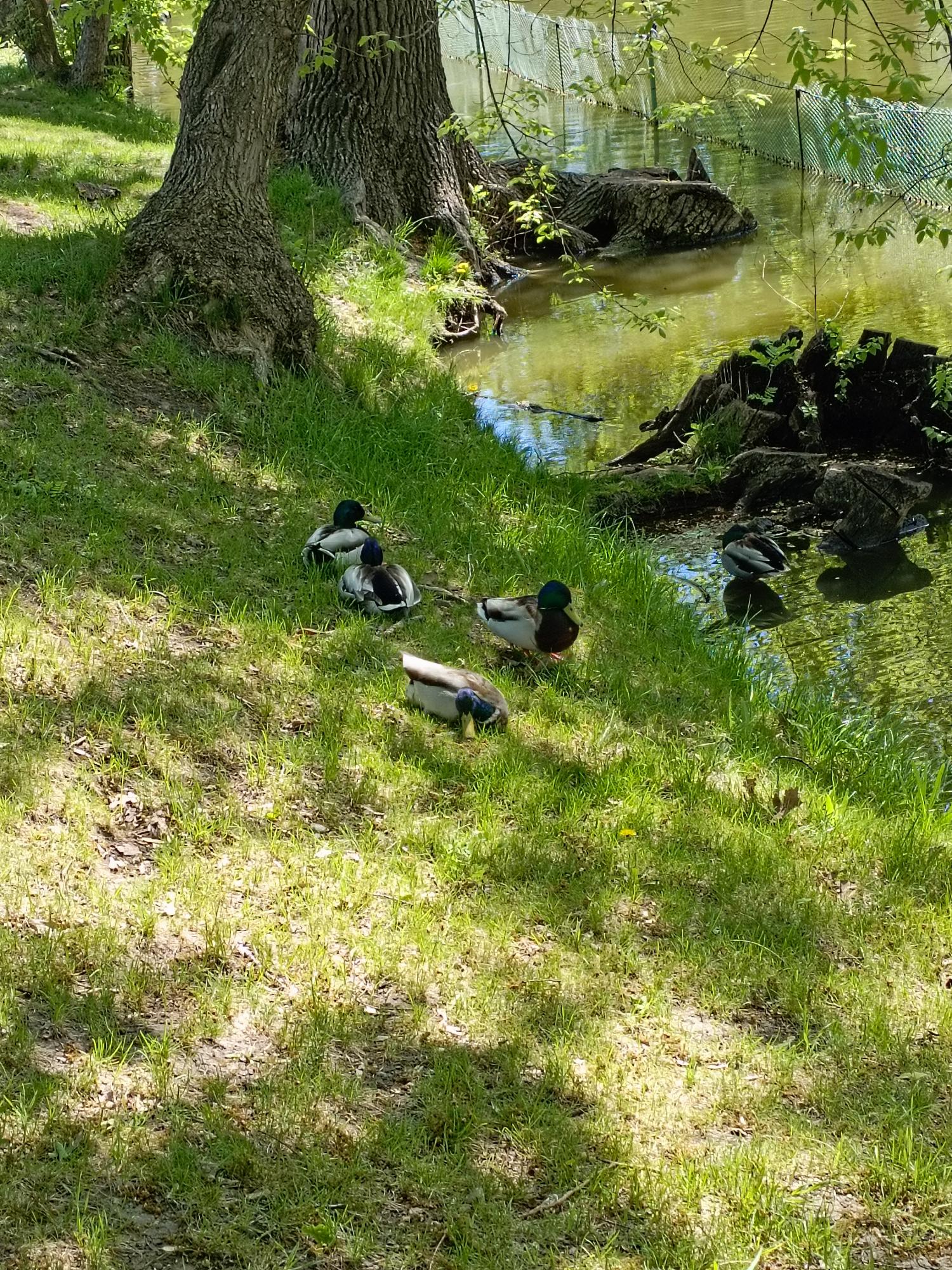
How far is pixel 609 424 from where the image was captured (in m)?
11.5

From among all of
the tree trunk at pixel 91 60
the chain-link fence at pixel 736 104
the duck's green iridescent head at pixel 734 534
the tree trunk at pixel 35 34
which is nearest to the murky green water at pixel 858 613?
the duck's green iridescent head at pixel 734 534

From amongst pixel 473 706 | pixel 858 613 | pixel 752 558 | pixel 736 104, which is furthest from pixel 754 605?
pixel 736 104

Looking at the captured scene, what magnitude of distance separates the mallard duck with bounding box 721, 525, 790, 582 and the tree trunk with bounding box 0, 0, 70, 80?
1653 centimetres

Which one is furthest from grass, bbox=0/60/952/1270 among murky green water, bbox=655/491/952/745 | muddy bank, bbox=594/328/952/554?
muddy bank, bbox=594/328/952/554

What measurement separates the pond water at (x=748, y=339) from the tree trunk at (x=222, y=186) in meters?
2.25

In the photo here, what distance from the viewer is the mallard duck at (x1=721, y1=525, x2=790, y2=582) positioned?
8594 millimetres

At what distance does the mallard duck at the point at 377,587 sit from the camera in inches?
259

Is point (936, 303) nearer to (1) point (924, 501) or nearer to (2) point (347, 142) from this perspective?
(1) point (924, 501)

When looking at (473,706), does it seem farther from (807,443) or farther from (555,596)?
(807,443)

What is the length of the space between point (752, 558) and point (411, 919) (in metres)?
4.81

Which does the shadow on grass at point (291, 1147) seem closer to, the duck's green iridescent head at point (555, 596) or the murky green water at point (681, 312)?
the duck's green iridescent head at point (555, 596)

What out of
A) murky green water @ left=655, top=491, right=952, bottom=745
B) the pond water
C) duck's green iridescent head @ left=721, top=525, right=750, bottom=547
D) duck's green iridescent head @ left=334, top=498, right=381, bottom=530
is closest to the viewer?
duck's green iridescent head @ left=334, top=498, right=381, bottom=530

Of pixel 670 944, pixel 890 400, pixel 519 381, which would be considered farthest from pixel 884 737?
pixel 519 381

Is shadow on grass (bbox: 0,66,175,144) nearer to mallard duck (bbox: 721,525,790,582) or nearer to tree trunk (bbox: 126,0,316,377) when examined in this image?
tree trunk (bbox: 126,0,316,377)
